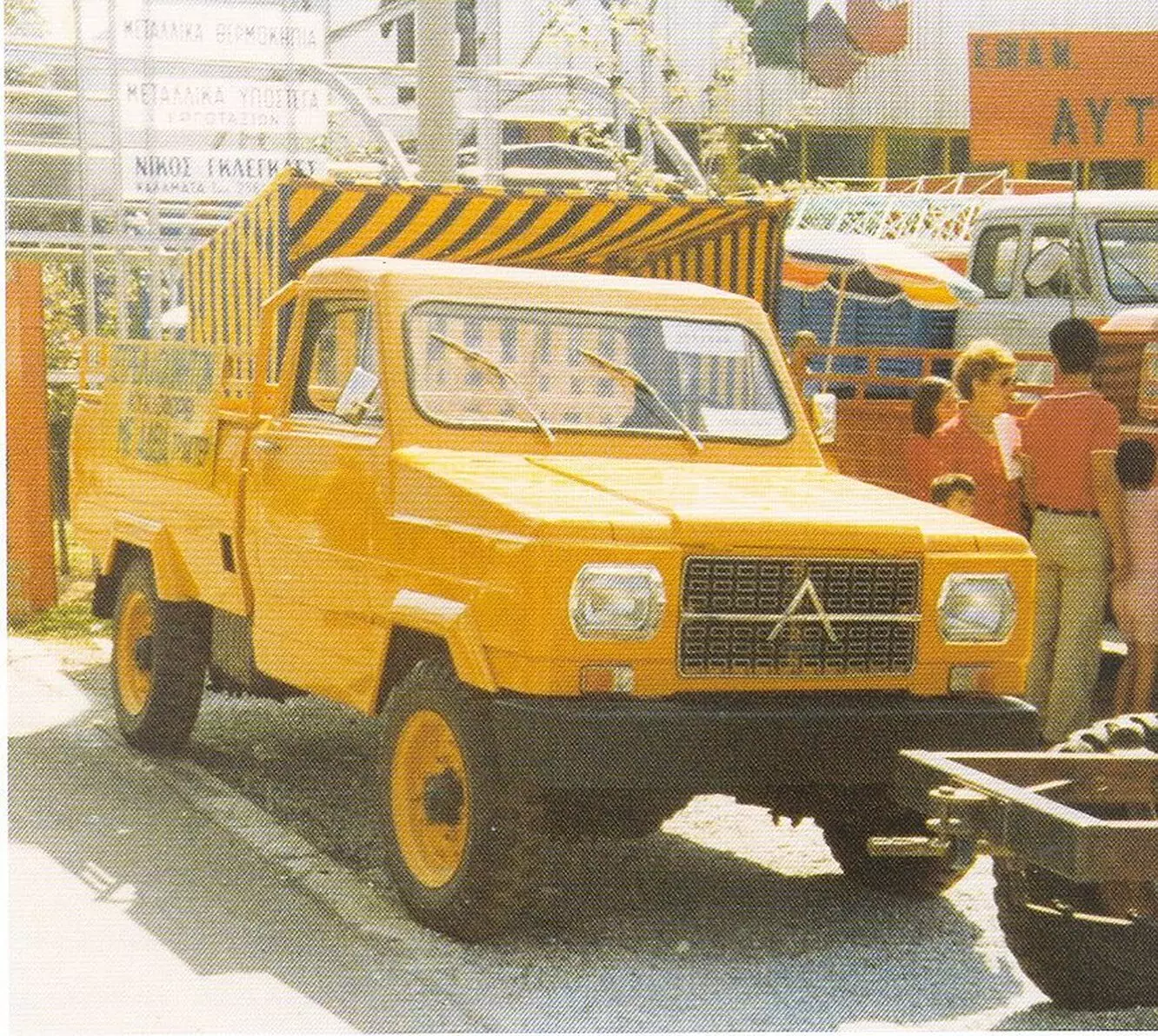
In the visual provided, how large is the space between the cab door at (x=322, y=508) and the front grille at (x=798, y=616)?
1.07 meters

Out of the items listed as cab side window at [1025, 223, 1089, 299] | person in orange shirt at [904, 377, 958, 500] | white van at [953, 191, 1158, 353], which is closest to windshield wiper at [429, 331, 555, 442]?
person in orange shirt at [904, 377, 958, 500]

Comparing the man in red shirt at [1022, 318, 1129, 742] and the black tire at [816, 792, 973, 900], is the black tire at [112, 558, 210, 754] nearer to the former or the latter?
the black tire at [816, 792, 973, 900]

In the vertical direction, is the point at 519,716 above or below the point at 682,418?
below

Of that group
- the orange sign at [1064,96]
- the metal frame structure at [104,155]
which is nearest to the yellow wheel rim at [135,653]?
the metal frame structure at [104,155]

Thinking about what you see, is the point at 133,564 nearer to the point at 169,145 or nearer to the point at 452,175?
the point at 452,175

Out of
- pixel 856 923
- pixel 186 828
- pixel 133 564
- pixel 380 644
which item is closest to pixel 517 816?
pixel 380 644

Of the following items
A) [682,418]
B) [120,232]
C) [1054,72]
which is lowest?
[682,418]

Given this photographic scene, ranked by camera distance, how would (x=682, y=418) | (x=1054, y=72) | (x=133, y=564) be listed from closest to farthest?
(x=682, y=418), (x=133, y=564), (x=1054, y=72)

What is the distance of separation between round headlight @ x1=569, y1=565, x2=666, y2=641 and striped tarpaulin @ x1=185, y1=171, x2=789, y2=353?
3.64 metres

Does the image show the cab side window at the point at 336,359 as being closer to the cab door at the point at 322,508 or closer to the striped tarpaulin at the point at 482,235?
the cab door at the point at 322,508

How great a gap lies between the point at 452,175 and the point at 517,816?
607 cm

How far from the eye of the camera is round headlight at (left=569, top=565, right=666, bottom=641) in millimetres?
5250

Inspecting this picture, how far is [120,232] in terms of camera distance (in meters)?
12.3

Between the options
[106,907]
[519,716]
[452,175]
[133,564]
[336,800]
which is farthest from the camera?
[452,175]
